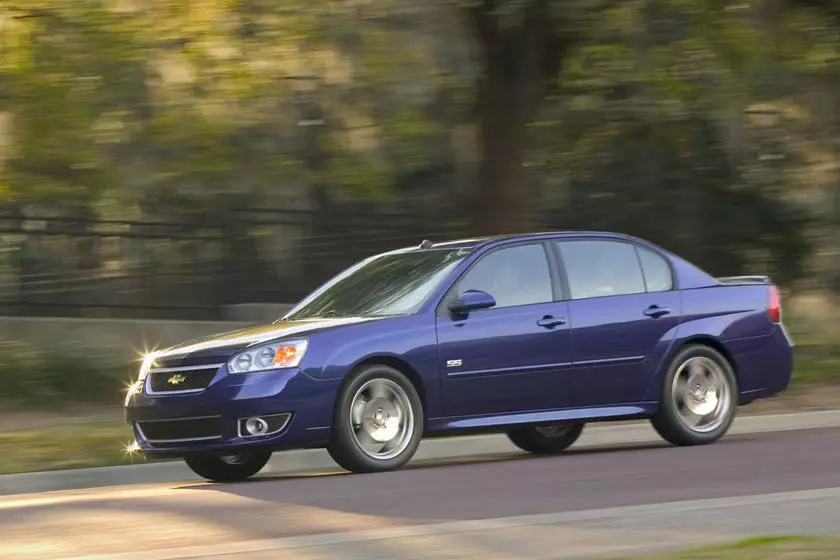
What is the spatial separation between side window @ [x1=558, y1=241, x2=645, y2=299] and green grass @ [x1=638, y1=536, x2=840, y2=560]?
4.99 m

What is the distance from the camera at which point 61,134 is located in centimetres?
1460

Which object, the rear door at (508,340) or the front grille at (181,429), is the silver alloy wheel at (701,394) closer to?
the rear door at (508,340)

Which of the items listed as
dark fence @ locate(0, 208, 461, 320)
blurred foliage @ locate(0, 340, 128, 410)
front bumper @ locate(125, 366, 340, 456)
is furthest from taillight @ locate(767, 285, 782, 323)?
dark fence @ locate(0, 208, 461, 320)

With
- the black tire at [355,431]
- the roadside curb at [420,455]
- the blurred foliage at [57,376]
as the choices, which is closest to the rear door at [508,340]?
the black tire at [355,431]

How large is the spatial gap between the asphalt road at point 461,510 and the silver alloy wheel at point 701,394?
43cm

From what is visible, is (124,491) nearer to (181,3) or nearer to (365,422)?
(365,422)

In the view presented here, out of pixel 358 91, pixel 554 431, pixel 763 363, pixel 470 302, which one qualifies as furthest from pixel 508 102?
pixel 470 302

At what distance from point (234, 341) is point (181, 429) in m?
0.67

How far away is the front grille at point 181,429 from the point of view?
33.3 ft

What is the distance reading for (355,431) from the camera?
10414 mm

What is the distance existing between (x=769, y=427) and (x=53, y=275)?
8.65 metres

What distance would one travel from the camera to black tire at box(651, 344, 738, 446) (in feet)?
38.7

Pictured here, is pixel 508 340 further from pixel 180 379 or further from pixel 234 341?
pixel 180 379

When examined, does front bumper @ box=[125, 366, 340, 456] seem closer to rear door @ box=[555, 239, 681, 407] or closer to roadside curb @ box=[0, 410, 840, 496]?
roadside curb @ box=[0, 410, 840, 496]
